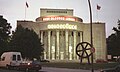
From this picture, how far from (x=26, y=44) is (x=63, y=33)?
67.4 m

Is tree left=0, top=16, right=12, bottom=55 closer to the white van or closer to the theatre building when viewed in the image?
the white van

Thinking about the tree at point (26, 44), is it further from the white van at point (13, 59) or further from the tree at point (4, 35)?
the white van at point (13, 59)

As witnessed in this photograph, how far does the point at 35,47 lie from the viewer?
90500 mm

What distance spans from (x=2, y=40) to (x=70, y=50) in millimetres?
72981

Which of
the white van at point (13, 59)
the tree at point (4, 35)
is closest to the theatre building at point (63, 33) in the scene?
the tree at point (4, 35)

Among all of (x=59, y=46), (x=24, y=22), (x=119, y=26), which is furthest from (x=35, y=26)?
(x=119, y=26)

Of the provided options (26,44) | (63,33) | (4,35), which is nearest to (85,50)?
(4,35)

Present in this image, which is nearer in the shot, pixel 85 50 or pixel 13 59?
pixel 85 50

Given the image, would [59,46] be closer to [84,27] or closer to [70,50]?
[70,50]

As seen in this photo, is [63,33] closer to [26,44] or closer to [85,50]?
[26,44]

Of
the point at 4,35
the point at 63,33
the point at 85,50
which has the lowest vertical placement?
the point at 85,50

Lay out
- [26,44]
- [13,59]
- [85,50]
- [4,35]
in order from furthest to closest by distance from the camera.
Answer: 1. [26,44]
2. [4,35]
3. [13,59]
4. [85,50]

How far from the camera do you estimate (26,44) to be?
284 feet

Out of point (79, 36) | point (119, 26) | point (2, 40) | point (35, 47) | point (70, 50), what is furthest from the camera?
point (79, 36)
